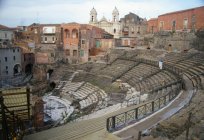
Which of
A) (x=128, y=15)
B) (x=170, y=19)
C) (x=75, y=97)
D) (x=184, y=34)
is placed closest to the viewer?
(x=75, y=97)

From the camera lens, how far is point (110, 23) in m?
50.2

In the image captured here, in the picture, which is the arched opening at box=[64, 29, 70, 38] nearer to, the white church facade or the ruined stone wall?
the ruined stone wall

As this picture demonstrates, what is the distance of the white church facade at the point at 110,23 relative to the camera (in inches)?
1938

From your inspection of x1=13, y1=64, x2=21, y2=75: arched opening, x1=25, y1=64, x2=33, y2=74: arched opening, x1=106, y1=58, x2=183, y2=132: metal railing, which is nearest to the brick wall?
x1=106, y1=58, x2=183, y2=132: metal railing

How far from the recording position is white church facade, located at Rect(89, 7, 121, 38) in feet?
161

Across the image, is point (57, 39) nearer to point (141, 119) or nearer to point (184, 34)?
point (184, 34)

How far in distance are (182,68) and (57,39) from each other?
20.7 meters

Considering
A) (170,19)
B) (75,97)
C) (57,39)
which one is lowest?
(75,97)

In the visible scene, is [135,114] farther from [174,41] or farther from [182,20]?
[182,20]

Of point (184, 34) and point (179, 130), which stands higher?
point (184, 34)

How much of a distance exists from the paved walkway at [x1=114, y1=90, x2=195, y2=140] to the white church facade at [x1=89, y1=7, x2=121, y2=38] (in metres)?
37.2

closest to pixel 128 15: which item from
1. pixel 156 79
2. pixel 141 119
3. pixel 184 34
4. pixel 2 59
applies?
pixel 184 34

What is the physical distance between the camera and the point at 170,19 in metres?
32.9

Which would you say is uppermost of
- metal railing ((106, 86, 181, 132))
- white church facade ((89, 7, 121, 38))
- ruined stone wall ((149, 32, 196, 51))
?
white church facade ((89, 7, 121, 38))
